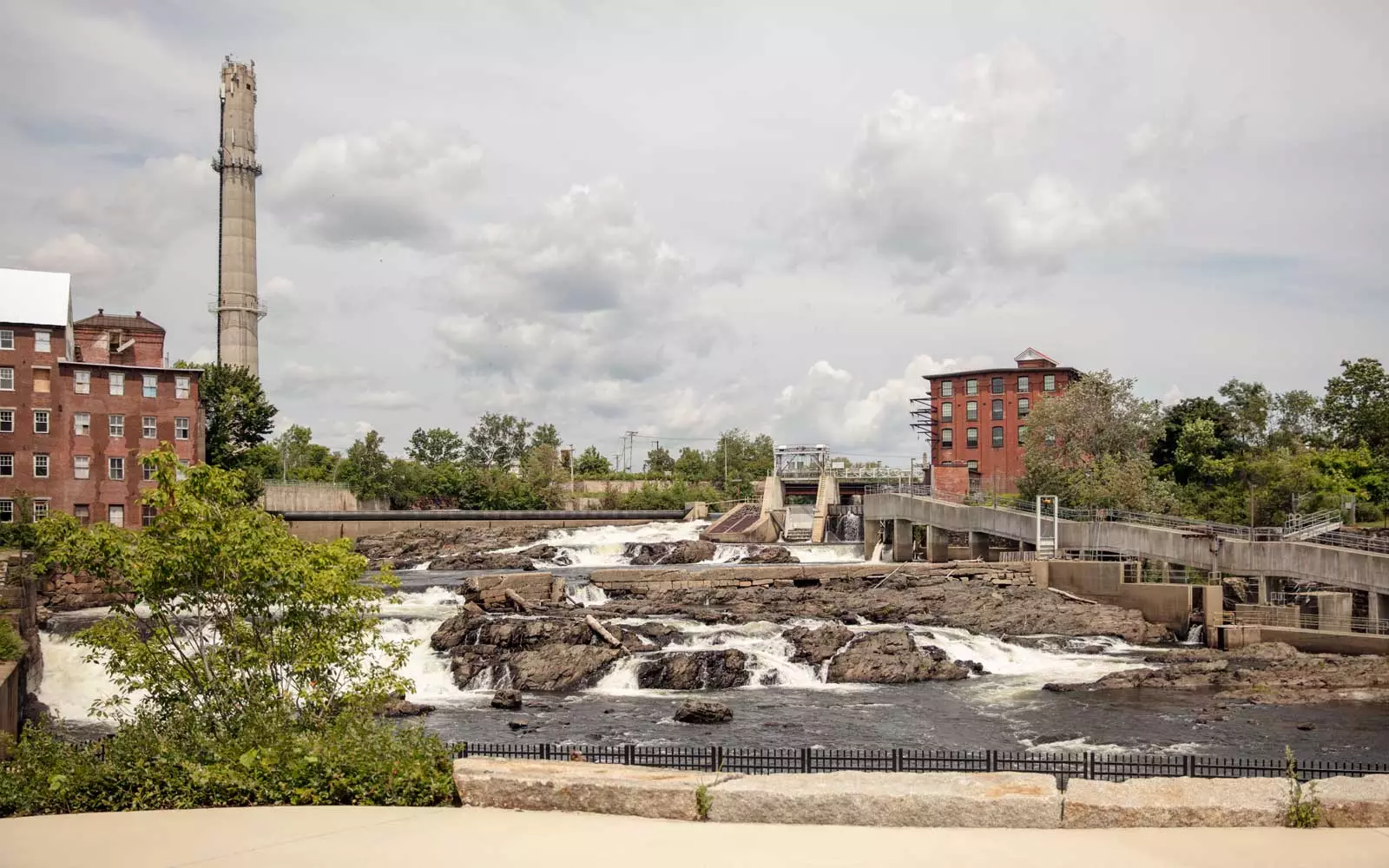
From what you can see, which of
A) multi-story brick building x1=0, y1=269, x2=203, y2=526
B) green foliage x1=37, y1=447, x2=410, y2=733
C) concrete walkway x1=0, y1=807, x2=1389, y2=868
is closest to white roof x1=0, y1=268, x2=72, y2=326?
multi-story brick building x1=0, y1=269, x2=203, y2=526

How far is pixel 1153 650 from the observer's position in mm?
39125

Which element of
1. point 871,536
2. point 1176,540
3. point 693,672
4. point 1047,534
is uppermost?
point 1176,540

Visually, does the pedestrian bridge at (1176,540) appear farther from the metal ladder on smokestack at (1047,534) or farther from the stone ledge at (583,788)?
the stone ledge at (583,788)

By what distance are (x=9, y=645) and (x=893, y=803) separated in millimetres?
24417

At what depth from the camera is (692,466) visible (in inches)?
5640

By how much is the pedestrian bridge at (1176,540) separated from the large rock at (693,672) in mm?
21286

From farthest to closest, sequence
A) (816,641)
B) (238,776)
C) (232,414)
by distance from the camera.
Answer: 1. (232,414)
2. (816,641)
3. (238,776)

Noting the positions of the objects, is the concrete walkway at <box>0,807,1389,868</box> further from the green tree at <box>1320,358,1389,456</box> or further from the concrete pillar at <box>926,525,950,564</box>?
the green tree at <box>1320,358,1389,456</box>

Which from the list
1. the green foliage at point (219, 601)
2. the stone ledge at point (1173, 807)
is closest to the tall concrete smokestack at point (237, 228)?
the green foliage at point (219, 601)

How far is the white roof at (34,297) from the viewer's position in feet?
184

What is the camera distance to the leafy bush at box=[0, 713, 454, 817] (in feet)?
31.9

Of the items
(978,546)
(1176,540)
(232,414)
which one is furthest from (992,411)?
(232,414)

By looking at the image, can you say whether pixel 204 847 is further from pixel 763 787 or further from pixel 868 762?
pixel 868 762

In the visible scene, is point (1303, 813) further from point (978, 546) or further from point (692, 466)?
point (692, 466)
